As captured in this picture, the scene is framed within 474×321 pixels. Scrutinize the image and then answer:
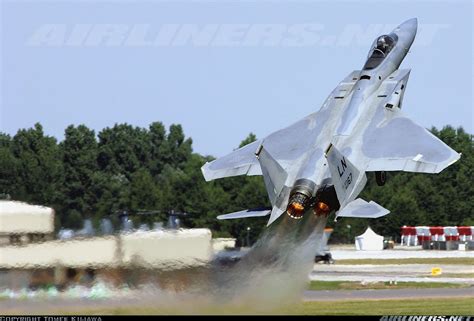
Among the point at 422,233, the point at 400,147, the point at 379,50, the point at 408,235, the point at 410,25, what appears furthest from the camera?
the point at 408,235

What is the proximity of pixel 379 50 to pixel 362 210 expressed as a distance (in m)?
8.07

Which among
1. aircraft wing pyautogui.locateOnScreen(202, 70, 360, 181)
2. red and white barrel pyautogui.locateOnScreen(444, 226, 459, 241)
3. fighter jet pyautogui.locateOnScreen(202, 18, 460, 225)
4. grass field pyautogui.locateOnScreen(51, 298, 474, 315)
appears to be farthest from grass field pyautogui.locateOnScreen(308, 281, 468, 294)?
red and white barrel pyautogui.locateOnScreen(444, 226, 459, 241)

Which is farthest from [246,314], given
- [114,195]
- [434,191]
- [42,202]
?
[434,191]

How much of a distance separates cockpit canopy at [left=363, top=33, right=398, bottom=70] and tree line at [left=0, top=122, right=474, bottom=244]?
14.0m

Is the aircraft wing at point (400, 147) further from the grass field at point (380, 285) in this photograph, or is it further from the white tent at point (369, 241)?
the white tent at point (369, 241)

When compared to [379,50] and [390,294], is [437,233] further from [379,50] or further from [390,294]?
[379,50]

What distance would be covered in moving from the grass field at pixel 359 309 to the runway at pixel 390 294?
3.11 ft

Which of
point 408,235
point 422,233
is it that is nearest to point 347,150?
point 422,233

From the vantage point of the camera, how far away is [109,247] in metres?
38.7

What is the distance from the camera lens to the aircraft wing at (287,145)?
42.4m

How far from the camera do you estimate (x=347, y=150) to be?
1663 inches

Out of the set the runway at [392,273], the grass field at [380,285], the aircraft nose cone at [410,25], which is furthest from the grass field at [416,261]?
the aircraft nose cone at [410,25]

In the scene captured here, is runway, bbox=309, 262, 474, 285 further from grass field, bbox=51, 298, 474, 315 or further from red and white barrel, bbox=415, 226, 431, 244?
red and white barrel, bbox=415, 226, 431, 244

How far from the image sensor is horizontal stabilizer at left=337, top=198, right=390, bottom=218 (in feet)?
131
